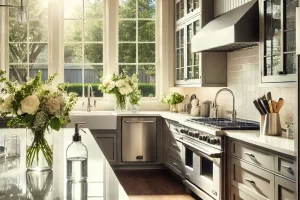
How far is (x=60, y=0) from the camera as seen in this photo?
7.01m

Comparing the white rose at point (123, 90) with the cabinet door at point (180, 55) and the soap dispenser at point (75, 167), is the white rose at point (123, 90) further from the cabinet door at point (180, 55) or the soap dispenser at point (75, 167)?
the soap dispenser at point (75, 167)

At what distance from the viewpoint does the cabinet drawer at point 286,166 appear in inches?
109

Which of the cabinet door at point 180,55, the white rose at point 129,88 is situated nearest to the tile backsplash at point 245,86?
the cabinet door at point 180,55

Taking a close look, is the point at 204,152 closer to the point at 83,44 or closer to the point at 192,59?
the point at 192,59

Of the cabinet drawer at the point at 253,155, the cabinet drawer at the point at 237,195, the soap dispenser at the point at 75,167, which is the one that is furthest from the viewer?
the cabinet drawer at the point at 237,195

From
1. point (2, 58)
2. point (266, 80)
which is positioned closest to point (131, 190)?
point (266, 80)

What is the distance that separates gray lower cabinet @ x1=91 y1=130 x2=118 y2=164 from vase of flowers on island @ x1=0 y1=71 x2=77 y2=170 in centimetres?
418

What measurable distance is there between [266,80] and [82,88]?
400 centimetres

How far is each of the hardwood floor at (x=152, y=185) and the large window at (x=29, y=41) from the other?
6.73 feet

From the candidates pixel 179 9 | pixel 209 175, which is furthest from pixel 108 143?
pixel 209 175

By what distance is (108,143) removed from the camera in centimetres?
648

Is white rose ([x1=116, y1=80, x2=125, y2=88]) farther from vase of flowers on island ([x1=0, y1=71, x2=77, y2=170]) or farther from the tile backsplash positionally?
vase of flowers on island ([x1=0, y1=71, x2=77, y2=170])

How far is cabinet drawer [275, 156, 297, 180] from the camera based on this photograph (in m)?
2.78

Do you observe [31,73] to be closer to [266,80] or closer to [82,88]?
[82,88]
